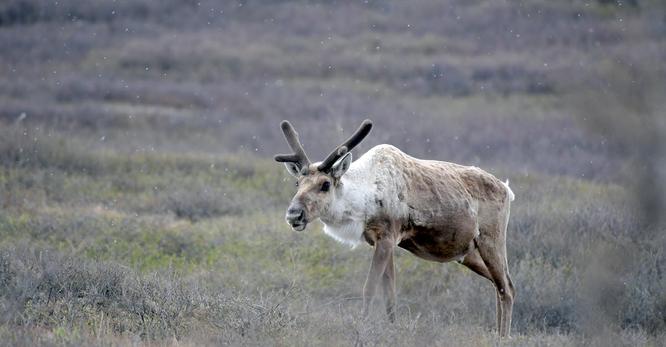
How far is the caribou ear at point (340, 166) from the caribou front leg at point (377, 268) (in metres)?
0.78

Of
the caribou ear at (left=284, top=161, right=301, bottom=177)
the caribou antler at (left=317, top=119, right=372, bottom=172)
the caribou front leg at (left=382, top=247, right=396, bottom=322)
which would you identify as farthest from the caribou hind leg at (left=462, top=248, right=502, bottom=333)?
the caribou ear at (left=284, top=161, right=301, bottom=177)

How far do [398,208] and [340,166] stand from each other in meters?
0.74

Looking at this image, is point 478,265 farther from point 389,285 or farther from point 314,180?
point 314,180

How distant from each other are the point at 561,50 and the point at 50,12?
18.9 metres

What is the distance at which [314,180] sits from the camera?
8.52m

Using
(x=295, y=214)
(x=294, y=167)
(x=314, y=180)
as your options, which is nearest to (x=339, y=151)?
(x=314, y=180)

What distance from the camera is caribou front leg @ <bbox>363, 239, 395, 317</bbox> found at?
8414mm

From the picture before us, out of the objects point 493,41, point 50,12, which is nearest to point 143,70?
point 50,12

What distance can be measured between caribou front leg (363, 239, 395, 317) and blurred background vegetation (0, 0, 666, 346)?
591mm

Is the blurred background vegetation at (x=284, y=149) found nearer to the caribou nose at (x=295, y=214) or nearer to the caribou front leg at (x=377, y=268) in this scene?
the caribou front leg at (x=377, y=268)

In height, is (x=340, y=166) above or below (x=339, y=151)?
below

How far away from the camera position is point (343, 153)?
28.1 feet

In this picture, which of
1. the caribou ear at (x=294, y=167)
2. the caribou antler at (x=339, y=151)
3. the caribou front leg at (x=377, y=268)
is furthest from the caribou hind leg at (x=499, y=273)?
the caribou ear at (x=294, y=167)

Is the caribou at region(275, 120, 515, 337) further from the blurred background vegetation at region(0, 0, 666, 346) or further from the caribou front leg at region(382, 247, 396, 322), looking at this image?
the blurred background vegetation at region(0, 0, 666, 346)
